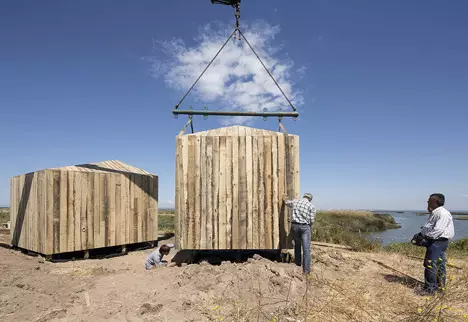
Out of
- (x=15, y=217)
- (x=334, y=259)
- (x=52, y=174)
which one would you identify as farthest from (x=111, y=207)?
(x=334, y=259)

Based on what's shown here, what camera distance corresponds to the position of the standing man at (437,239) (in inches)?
200

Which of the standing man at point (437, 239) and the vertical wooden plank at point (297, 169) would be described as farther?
the vertical wooden plank at point (297, 169)

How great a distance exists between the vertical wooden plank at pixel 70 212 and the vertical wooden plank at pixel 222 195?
4.34 meters

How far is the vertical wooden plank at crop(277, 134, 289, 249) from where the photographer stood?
22.7ft

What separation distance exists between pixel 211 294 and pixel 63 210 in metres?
5.57

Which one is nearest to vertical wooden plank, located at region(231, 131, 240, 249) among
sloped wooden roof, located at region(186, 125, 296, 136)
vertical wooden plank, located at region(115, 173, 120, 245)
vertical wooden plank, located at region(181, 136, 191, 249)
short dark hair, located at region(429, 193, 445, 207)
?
sloped wooden roof, located at region(186, 125, 296, 136)

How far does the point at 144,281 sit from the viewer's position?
18.5ft

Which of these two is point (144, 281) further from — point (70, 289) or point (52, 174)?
point (52, 174)

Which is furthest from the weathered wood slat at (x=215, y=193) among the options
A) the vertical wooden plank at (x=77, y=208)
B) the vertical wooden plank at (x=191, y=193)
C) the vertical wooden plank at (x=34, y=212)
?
the vertical wooden plank at (x=34, y=212)

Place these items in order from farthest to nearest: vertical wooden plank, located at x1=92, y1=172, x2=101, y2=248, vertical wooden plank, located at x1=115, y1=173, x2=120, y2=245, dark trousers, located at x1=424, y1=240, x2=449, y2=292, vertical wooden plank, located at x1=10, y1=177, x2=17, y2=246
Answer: vertical wooden plank, located at x1=10, y1=177, x2=17, y2=246 < vertical wooden plank, located at x1=115, y1=173, x2=120, y2=245 < vertical wooden plank, located at x1=92, y1=172, x2=101, y2=248 < dark trousers, located at x1=424, y1=240, x2=449, y2=292

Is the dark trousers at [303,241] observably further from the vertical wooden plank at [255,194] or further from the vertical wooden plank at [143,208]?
the vertical wooden plank at [143,208]

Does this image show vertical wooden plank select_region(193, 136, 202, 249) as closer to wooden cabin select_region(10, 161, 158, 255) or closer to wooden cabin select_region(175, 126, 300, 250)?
wooden cabin select_region(175, 126, 300, 250)

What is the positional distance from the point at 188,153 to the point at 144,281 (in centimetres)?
290

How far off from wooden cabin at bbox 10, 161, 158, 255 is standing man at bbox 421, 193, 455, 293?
8.11 m
